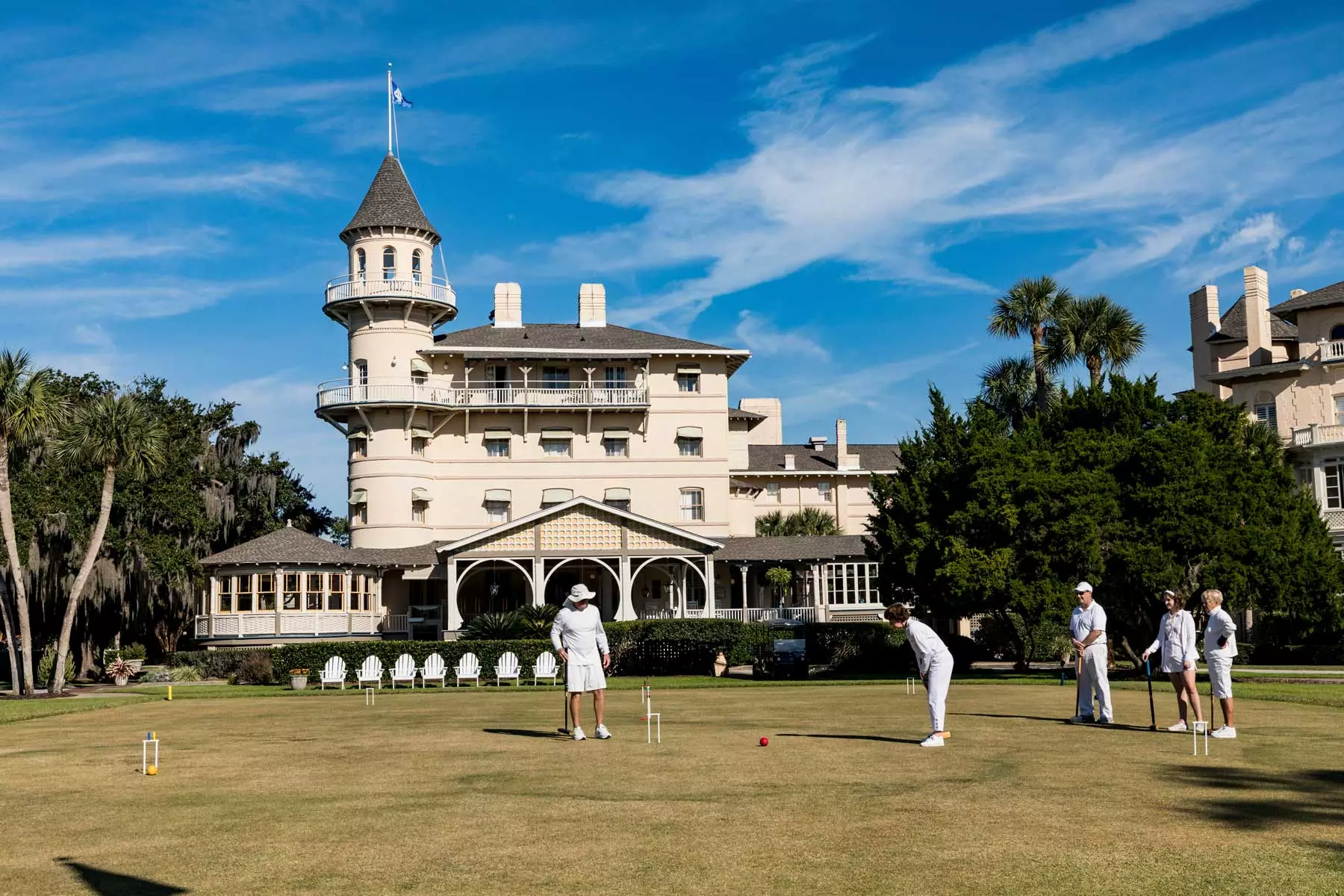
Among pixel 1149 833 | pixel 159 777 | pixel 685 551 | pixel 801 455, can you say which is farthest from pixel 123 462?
pixel 801 455

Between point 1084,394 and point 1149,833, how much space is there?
3356 centimetres

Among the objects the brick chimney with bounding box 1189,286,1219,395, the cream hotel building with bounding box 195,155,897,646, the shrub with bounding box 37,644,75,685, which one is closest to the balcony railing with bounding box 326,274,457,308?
the cream hotel building with bounding box 195,155,897,646

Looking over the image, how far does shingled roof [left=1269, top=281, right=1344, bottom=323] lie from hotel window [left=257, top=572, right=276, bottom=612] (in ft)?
140

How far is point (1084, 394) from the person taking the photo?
40844mm

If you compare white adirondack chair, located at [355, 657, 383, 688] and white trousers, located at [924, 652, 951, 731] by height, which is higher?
white trousers, located at [924, 652, 951, 731]

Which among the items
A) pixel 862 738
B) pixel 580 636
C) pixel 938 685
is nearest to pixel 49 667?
pixel 580 636

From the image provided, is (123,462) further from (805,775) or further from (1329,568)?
(1329,568)

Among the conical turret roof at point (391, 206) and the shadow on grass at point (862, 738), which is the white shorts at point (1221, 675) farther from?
the conical turret roof at point (391, 206)

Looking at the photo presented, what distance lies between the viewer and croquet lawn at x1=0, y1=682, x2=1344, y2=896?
779 centimetres

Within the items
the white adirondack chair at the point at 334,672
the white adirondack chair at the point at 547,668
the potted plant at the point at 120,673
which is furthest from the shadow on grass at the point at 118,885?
the potted plant at the point at 120,673

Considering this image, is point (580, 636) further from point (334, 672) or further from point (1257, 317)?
point (1257, 317)

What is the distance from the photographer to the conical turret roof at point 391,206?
5744cm

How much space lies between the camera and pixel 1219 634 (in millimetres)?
15641

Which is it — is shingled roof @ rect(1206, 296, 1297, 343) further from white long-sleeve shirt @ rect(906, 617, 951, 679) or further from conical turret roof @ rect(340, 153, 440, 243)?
white long-sleeve shirt @ rect(906, 617, 951, 679)
